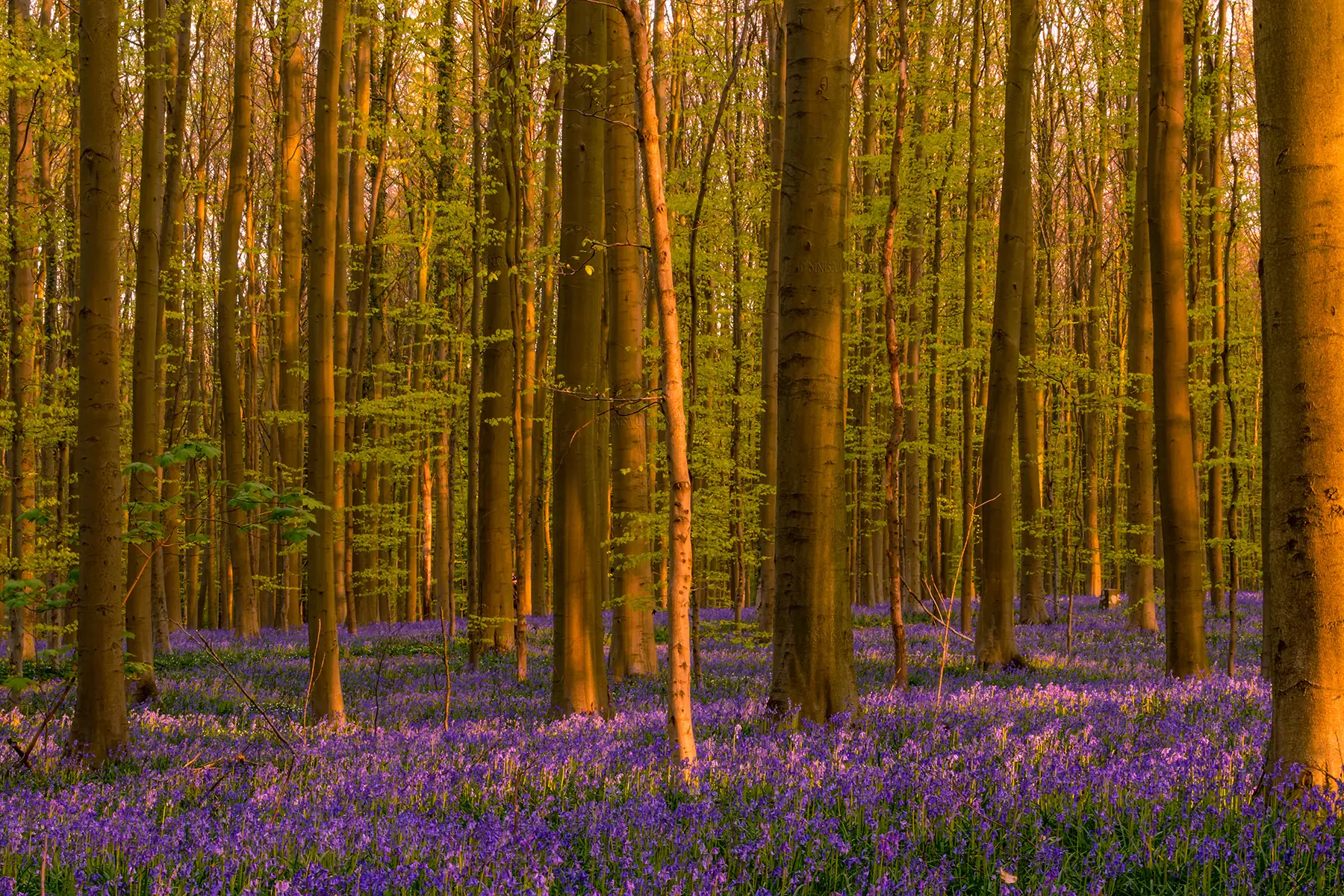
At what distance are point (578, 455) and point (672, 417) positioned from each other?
366 cm

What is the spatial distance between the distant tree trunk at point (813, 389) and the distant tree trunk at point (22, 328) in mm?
8042

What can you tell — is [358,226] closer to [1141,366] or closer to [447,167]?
[447,167]

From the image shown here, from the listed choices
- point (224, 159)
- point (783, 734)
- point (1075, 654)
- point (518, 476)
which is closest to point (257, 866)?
point (783, 734)

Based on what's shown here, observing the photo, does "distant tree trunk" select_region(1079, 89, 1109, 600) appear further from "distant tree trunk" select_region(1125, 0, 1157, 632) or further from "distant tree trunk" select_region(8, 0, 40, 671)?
"distant tree trunk" select_region(8, 0, 40, 671)

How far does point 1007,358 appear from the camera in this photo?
43.1ft

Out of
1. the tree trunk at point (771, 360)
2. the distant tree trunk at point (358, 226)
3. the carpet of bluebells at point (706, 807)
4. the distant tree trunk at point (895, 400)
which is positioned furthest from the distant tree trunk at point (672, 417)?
the distant tree trunk at point (358, 226)

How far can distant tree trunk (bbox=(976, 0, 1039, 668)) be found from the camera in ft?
42.8

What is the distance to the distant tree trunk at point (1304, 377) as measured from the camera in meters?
4.66

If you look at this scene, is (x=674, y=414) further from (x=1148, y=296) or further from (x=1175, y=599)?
(x=1148, y=296)

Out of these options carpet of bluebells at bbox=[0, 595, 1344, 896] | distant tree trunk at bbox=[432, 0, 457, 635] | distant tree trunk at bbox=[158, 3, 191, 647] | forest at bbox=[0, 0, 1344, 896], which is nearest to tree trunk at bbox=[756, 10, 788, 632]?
forest at bbox=[0, 0, 1344, 896]

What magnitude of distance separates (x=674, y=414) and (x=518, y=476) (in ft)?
27.9

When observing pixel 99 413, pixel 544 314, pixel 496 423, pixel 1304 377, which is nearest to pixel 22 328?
pixel 496 423

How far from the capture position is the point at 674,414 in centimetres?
599

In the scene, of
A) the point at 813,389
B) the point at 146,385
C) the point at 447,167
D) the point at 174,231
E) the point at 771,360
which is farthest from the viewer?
the point at 447,167
